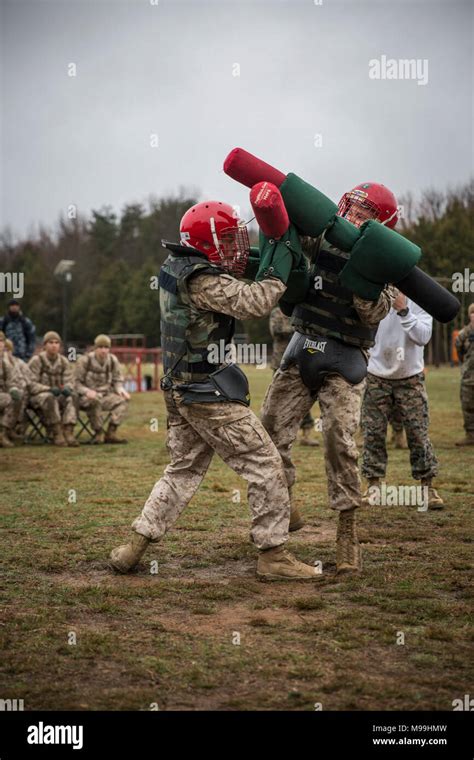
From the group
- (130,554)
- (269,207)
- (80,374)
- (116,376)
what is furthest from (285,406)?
(116,376)

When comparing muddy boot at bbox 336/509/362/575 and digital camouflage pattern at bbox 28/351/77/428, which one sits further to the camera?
digital camouflage pattern at bbox 28/351/77/428

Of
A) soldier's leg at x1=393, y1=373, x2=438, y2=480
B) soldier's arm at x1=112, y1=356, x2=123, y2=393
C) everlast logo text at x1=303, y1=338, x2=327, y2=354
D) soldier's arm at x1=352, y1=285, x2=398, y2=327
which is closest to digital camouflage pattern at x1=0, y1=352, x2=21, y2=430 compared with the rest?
soldier's arm at x1=112, y1=356, x2=123, y2=393

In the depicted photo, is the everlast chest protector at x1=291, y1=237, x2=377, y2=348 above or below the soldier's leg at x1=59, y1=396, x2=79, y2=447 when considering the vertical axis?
above

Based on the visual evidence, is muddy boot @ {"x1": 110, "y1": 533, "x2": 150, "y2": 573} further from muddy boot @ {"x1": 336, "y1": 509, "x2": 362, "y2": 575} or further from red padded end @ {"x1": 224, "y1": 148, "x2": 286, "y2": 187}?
red padded end @ {"x1": 224, "y1": 148, "x2": 286, "y2": 187}

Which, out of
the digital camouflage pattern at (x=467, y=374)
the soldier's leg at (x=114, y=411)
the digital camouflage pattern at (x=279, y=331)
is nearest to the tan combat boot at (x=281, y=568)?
the digital camouflage pattern at (x=279, y=331)

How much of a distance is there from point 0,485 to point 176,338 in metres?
4.87

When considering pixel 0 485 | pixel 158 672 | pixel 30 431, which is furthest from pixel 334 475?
pixel 30 431

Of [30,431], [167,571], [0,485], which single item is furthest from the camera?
[30,431]

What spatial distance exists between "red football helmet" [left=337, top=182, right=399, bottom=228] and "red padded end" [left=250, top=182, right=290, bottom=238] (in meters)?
0.73

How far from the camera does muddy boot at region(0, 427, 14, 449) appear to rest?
44.2 ft

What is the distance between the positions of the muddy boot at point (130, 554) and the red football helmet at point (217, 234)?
6.09 ft
